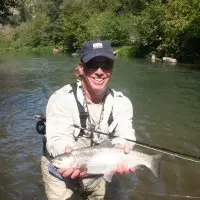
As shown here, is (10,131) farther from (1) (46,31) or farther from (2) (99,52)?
(1) (46,31)

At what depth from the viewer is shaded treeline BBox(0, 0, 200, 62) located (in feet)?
113

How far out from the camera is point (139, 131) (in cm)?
1177

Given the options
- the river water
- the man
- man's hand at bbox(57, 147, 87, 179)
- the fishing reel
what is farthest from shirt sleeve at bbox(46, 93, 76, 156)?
the river water

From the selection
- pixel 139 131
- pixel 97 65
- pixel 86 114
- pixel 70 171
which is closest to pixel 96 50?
pixel 97 65

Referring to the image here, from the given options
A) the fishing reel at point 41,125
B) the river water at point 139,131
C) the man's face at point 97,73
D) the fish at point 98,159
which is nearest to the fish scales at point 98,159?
the fish at point 98,159

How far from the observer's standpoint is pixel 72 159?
3.49 meters

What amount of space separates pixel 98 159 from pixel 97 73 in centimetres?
83

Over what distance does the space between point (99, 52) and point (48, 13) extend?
77.7m

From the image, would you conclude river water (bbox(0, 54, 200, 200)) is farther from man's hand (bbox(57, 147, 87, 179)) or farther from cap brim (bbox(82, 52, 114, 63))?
cap brim (bbox(82, 52, 114, 63))

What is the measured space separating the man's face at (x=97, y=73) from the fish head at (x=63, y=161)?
76cm

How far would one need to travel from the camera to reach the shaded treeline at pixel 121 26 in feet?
113

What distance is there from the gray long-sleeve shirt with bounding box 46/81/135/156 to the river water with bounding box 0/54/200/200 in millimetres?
2277

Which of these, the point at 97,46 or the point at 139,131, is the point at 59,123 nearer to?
the point at 97,46

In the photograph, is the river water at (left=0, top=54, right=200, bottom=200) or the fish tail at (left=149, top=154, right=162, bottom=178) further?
the river water at (left=0, top=54, right=200, bottom=200)
